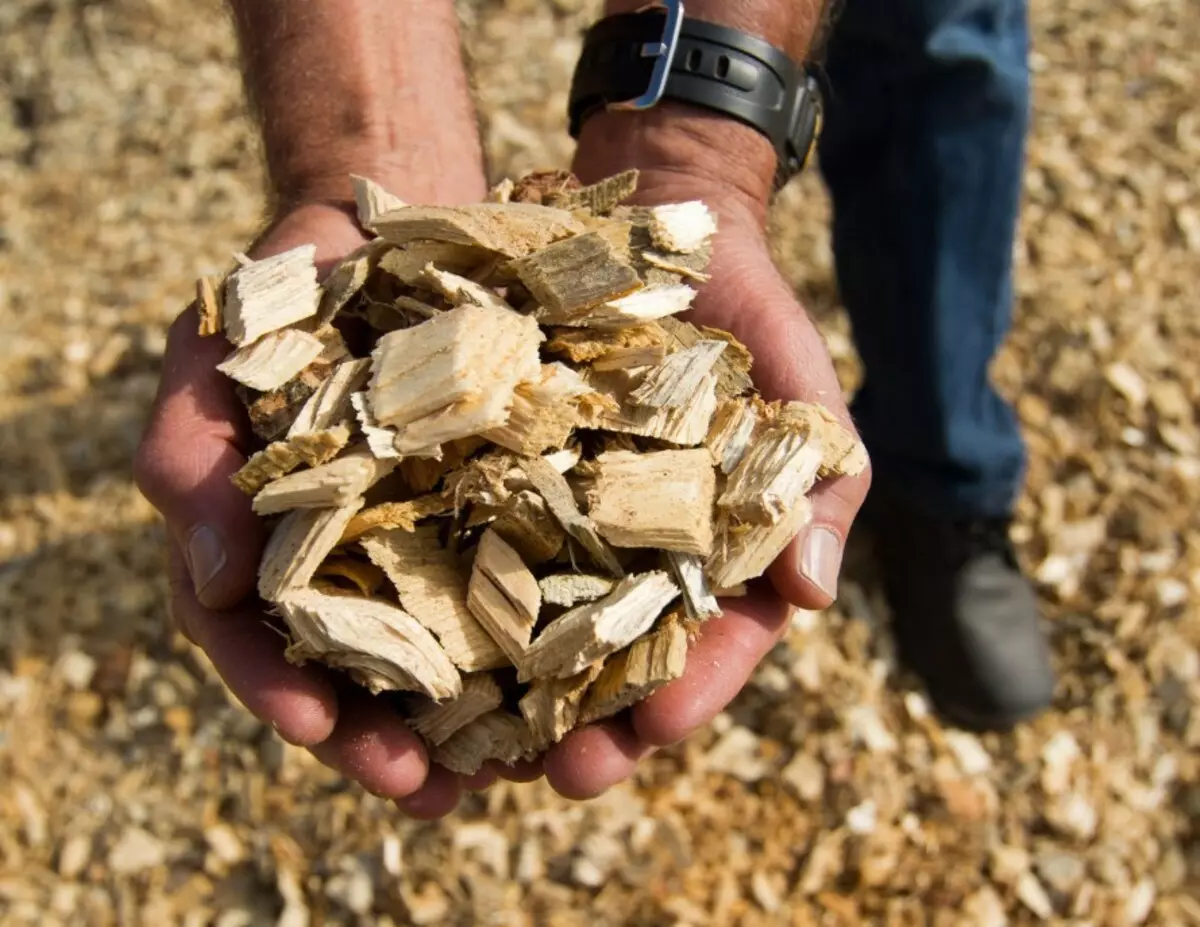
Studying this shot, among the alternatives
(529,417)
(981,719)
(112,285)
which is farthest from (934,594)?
(112,285)

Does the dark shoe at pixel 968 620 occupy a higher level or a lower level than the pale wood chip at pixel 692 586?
lower

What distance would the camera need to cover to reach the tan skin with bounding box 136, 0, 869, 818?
128 cm

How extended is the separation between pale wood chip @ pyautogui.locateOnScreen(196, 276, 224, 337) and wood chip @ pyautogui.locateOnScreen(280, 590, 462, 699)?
0.39m

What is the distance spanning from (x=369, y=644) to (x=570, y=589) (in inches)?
9.2

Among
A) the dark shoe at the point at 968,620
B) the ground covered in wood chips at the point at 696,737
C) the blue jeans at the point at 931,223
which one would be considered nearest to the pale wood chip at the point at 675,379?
the blue jeans at the point at 931,223

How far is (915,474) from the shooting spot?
2.35 m

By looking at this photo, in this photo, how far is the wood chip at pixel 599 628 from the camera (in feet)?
3.96

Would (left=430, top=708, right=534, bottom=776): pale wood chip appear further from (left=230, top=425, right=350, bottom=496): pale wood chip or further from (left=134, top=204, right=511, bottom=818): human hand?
(left=230, top=425, right=350, bottom=496): pale wood chip

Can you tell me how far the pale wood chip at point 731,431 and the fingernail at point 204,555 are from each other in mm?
584

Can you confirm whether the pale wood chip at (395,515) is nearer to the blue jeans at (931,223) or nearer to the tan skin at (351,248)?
the tan skin at (351,248)

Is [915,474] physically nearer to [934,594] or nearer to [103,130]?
[934,594]

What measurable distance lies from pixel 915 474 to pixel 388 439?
143 cm

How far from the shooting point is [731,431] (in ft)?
4.47

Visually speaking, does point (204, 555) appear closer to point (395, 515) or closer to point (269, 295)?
point (395, 515)
